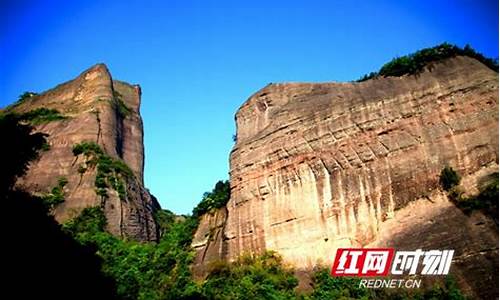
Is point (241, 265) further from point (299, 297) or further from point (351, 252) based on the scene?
point (351, 252)

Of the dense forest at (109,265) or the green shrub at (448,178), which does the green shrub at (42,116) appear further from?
the green shrub at (448,178)

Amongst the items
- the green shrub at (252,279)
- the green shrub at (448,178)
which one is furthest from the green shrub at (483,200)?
the green shrub at (252,279)

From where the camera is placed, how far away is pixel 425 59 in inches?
1216

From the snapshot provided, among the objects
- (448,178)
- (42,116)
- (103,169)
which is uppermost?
(42,116)

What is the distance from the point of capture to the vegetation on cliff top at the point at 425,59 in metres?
30.4

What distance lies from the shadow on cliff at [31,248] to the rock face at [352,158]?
759 centimetres

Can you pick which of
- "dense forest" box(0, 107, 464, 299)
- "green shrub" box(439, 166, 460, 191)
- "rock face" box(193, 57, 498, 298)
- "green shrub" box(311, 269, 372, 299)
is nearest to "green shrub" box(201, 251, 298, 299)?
"dense forest" box(0, 107, 464, 299)

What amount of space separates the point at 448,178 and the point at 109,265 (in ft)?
69.0

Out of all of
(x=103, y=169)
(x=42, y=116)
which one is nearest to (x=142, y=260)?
(x=103, y=169)

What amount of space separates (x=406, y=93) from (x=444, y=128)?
327 cm

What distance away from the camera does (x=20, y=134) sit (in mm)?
21641

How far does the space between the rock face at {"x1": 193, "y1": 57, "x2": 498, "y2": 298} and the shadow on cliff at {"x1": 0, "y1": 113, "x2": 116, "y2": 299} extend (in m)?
7.59

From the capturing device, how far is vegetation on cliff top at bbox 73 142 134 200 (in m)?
40.1

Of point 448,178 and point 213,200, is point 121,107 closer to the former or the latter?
point 213,200
